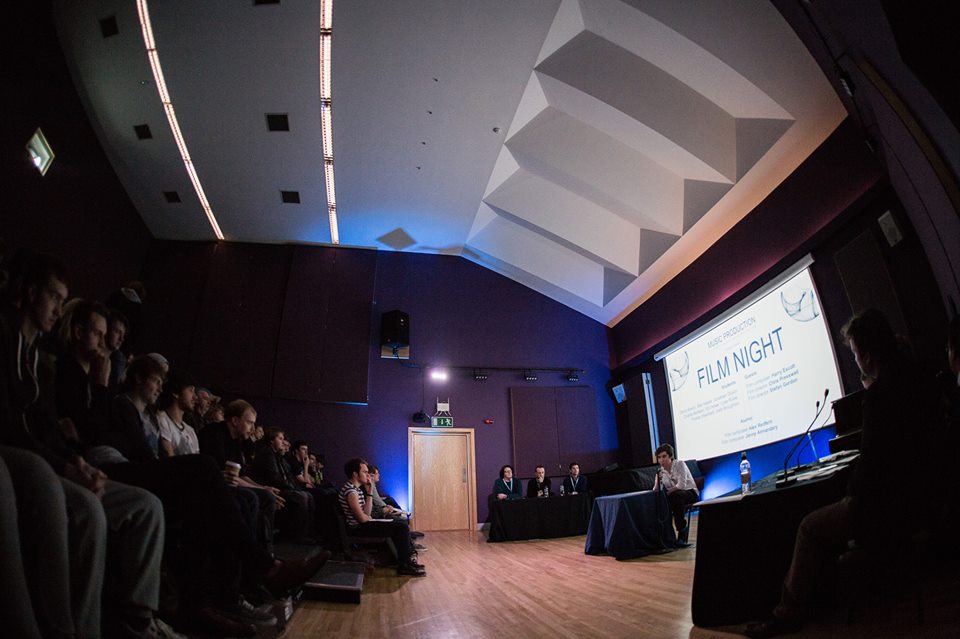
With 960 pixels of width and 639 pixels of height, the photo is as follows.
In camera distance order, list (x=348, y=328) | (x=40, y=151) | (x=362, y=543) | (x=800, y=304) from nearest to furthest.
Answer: (x=362, y=543)
(x=40, y=151)
(x=800, y=304)
(x=348, y=328)

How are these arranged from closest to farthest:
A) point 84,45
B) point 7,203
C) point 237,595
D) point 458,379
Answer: point 237,595 → point 7,203 → point 84,45 → point 458,379

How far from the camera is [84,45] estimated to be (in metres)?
5.26

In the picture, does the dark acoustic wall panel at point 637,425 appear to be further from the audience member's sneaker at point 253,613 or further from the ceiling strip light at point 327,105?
the audience member's sneaker at point 253,613

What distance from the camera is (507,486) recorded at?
25.7ft

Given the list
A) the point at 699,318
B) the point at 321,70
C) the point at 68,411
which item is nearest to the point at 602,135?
the point at 699,318

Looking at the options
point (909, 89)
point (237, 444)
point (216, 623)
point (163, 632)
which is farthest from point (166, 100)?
point (909, 89)

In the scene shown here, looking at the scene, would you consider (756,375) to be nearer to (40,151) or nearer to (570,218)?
(570,218)

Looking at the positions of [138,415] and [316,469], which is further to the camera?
[316,469]

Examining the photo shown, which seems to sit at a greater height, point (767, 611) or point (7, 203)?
point (7, 203)

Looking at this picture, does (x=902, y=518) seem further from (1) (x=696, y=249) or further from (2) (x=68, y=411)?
(1) (x=696, y=249)

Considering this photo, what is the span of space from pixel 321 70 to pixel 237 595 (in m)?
5.41

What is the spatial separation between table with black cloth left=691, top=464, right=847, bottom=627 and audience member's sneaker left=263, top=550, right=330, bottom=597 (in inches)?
62.2

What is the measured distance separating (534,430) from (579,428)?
32.8 inches

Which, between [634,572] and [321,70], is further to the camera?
[321,70]
